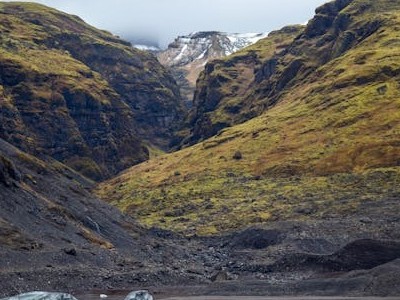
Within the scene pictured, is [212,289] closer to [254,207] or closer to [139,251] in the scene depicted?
[139,251]

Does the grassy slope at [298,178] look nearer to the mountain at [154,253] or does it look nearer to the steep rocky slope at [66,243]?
the mountain at [154,253]

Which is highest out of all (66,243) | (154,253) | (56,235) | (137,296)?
(137,296)

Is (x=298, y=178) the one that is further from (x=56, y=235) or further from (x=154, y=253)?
(x=56, y=235)

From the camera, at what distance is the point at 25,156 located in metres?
121

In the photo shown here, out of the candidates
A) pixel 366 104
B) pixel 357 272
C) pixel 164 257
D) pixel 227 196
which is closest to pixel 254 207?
pixel 227 196

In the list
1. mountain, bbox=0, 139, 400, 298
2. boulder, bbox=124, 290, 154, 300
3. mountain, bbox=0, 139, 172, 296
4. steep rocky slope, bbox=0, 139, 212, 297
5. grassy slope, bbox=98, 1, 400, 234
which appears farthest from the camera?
grassy slope, bbox=98, 1, 400, 234

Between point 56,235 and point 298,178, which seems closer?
point 56,235

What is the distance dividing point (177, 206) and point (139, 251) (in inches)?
2509

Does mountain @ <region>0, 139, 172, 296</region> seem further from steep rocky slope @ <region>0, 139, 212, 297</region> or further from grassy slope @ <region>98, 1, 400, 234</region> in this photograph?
grassy slope @ <region>98, 1, 400, 234</region>

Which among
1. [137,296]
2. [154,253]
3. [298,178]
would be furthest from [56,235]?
[298,178]

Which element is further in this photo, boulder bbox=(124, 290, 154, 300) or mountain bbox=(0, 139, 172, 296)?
mountain bbox=(0, 139, 172, 296)

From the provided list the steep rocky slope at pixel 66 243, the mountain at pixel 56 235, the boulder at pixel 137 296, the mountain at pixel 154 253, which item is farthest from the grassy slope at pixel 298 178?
the boulder at pixel 137 296

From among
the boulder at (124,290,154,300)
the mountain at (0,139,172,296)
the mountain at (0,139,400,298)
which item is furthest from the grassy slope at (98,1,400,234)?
the boulder at (124,290,154,300)

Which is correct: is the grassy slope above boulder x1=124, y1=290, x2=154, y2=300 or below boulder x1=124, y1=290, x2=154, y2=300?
below
